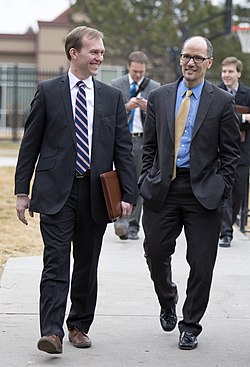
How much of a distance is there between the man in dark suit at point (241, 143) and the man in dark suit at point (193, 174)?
12.8ft

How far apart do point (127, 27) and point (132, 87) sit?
1007 inches

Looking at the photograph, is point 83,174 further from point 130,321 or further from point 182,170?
point 130,321

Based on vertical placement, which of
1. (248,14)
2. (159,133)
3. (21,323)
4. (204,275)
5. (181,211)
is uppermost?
(248,14)

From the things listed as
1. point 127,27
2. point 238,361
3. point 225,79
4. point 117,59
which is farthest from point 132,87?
point 117,59

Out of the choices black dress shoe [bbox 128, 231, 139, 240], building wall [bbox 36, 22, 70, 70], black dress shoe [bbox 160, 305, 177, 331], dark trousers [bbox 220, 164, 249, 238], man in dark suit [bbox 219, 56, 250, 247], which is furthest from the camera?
building wall [bbox 36, 22, 70, 70]

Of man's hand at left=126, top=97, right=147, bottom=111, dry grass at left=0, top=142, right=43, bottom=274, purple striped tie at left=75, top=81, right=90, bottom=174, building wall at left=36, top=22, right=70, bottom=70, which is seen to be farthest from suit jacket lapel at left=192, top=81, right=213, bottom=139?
building wall at left=36, top=22, right=70, bottom=70

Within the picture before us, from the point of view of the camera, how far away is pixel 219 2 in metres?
35.8

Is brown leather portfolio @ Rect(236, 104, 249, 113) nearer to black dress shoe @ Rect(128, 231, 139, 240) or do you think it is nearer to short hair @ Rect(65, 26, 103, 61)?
black dress shoe @ Rect(128, 231, 139, 240)

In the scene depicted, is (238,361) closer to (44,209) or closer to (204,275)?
(204,275)

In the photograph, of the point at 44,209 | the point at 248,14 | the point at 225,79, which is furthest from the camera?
the point at 248,14

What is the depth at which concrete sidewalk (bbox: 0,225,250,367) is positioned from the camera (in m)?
5.84

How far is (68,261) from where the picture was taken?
589 cm

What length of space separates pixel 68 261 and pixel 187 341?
0.96 m

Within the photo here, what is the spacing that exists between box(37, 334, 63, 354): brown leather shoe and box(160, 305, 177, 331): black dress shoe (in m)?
1.01
